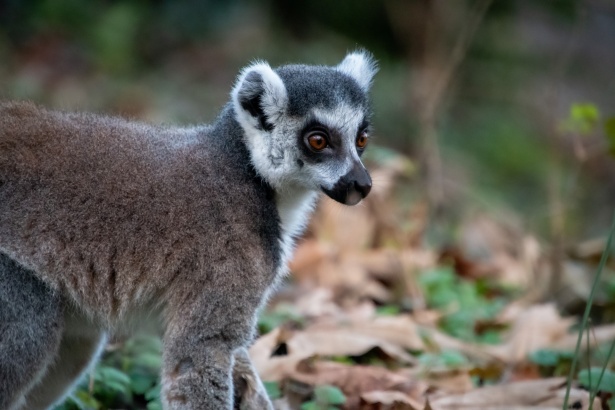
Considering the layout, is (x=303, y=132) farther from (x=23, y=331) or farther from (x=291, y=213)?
(x=23, y=331)

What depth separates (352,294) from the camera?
29.3 ft

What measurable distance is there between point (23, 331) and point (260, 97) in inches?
82.1

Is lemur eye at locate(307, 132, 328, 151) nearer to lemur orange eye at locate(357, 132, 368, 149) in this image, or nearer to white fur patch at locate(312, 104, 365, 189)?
white fur patch at locate(312, 104, 365, 189)

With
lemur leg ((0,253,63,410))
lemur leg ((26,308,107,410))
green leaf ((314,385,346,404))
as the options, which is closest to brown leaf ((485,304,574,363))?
green leaf ((314,385,346,404))

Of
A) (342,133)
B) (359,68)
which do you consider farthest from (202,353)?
(359,68)

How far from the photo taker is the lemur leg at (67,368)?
18.6 feet

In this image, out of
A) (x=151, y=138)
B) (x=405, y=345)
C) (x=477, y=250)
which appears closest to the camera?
(x=151, y=138)

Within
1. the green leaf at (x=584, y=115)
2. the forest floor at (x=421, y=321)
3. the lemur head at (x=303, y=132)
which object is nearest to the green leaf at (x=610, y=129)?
the green leaf at (x=584, y=115)

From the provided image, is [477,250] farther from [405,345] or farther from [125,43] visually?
[125,43]

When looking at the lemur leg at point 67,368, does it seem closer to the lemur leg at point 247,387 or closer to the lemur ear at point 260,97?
the lemur leg at point 247,387

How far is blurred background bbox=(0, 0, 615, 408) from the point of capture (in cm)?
1055

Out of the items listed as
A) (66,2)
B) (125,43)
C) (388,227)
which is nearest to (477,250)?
(388,227)

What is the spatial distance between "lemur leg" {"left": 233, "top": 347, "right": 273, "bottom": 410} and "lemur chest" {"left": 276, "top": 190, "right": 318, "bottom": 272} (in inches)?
28.4

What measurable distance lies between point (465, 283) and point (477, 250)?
1854 mm
